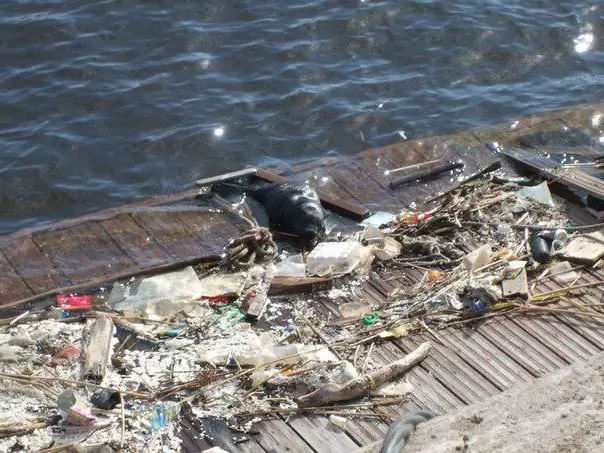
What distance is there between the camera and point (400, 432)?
4844mm

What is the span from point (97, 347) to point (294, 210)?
297 cm

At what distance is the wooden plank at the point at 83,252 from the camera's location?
26.9 feet

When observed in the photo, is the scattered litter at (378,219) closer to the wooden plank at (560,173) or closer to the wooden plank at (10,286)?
the wooden plank at (560,173)

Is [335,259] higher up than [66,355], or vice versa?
[66,355]

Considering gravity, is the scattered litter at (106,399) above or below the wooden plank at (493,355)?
above

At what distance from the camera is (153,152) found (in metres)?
11.5

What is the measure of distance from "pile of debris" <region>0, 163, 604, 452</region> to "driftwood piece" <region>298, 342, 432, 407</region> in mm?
11

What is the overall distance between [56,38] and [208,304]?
750 centimetres

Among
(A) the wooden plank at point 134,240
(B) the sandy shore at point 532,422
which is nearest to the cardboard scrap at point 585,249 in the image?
(B) the sandy shore at point 532,422

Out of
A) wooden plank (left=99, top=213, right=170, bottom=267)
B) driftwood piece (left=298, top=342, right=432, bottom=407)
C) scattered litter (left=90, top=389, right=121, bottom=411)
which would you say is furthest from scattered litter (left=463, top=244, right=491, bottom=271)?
scattered litter (left=90, top=389, right=121, bottom=411)

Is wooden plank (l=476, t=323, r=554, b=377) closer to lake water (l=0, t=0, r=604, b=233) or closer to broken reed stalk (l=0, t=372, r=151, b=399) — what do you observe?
broken reed stalk (l=0, t=372, r=151, b=399)

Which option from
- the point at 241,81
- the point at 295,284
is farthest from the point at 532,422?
the point at 241,81

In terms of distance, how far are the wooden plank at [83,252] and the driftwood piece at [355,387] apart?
2.81 m

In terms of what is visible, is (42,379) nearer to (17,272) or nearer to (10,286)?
(10,286)
